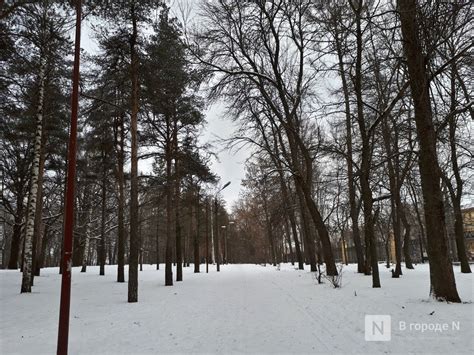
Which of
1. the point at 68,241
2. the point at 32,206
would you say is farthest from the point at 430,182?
the point at 32,206

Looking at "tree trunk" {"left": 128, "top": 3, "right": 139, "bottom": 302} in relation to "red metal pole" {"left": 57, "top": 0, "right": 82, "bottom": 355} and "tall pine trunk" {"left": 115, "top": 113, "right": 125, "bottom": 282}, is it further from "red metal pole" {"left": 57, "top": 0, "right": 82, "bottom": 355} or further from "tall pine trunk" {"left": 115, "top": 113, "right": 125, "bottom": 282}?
"red metal pole" {"left": 57, "top": 0, "right": 82, "bottom": 355}

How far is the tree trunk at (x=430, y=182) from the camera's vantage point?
23.3 feet

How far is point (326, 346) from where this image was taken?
484 cm

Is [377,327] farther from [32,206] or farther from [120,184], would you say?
[120,184]

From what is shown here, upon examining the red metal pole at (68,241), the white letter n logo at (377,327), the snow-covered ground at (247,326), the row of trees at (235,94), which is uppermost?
the row of trees at (235,94)

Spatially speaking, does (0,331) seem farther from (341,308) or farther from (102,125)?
(102,125)

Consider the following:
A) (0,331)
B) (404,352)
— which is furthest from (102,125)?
(404,352)

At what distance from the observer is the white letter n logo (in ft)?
16.8

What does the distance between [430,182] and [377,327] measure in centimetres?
385

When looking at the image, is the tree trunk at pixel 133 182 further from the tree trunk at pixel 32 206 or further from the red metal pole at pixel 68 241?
the red metal pole at pixel 68 241

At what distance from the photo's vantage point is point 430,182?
764 cm

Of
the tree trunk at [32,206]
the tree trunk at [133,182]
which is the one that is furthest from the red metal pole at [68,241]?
Result: the tree trunk at [32,206]

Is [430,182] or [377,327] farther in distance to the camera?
[430,182]

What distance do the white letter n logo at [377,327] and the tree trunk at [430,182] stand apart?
1.90m
